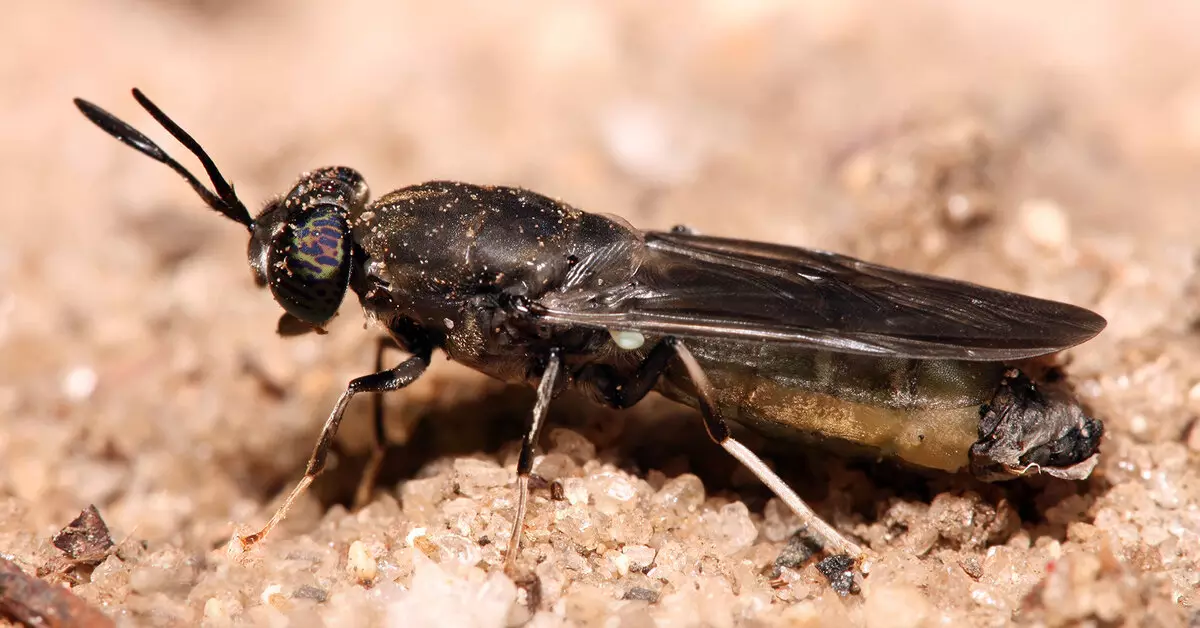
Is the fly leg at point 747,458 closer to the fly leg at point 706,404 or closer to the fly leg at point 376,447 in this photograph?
the fly leg at point 706,404

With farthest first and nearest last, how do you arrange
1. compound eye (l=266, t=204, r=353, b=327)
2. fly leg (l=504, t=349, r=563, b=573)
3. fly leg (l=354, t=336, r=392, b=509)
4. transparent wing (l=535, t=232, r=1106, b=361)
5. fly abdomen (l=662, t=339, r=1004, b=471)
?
fly leg (l=354, t=336, r=392, b=509) → compound eye (l=266, t=204, r=353, b=327) → fly abdomen (l=662, t=339, r=1004, b=471) → transparent wing (l=535, t=232, r=1106, b=361) → fly leg (l=504, t=349, r=563, b=573)

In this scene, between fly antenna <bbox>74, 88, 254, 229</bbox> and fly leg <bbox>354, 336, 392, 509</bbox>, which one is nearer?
fly antenna <bbox>74, 88, 254, 229</bbox>

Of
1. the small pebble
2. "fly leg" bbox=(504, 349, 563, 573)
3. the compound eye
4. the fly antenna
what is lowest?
the small pebble

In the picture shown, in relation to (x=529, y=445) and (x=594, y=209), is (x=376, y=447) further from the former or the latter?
(x=594, y=209)

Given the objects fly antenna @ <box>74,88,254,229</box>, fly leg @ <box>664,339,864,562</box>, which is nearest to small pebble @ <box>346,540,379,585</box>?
fly leg @ <box>664,339,864,562</box>

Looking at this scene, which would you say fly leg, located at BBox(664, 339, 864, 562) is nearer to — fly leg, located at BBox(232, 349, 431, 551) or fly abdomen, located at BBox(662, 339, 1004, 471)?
fly abdomen, located at BBox(662, 339, 1004, 471)

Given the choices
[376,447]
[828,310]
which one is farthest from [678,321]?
[376,447]

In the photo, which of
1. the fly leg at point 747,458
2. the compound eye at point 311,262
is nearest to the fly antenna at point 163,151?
the compound eye at point 311,262
